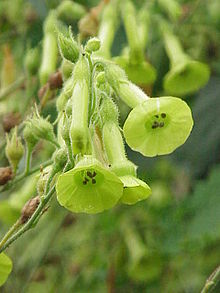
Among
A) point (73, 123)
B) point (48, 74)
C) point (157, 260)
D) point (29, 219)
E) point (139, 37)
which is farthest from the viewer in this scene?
point (157, 260)

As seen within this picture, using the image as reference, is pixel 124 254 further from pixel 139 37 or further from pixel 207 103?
pixel 139 37

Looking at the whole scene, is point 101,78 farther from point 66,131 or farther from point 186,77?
point 186,77

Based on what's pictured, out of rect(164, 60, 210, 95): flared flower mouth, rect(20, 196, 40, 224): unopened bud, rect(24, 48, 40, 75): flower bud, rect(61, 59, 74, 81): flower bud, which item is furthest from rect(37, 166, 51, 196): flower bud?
rect(164, 60, 210, 95): flared flower mouth

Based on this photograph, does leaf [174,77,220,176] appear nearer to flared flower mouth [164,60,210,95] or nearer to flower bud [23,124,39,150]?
flared flower mouth [164,60,210,95]

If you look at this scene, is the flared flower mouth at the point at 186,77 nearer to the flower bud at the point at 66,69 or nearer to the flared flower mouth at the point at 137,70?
the flared flower mouth at the point at 137,70

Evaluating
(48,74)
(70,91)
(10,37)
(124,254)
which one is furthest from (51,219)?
(70,91)

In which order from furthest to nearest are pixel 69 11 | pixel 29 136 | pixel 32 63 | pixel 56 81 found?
pixel 69 11 → pixel 32 63 → pixel 56 81 → pixel 29 136

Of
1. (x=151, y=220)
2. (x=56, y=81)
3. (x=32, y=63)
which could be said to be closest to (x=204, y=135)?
(x=151, y=220)
